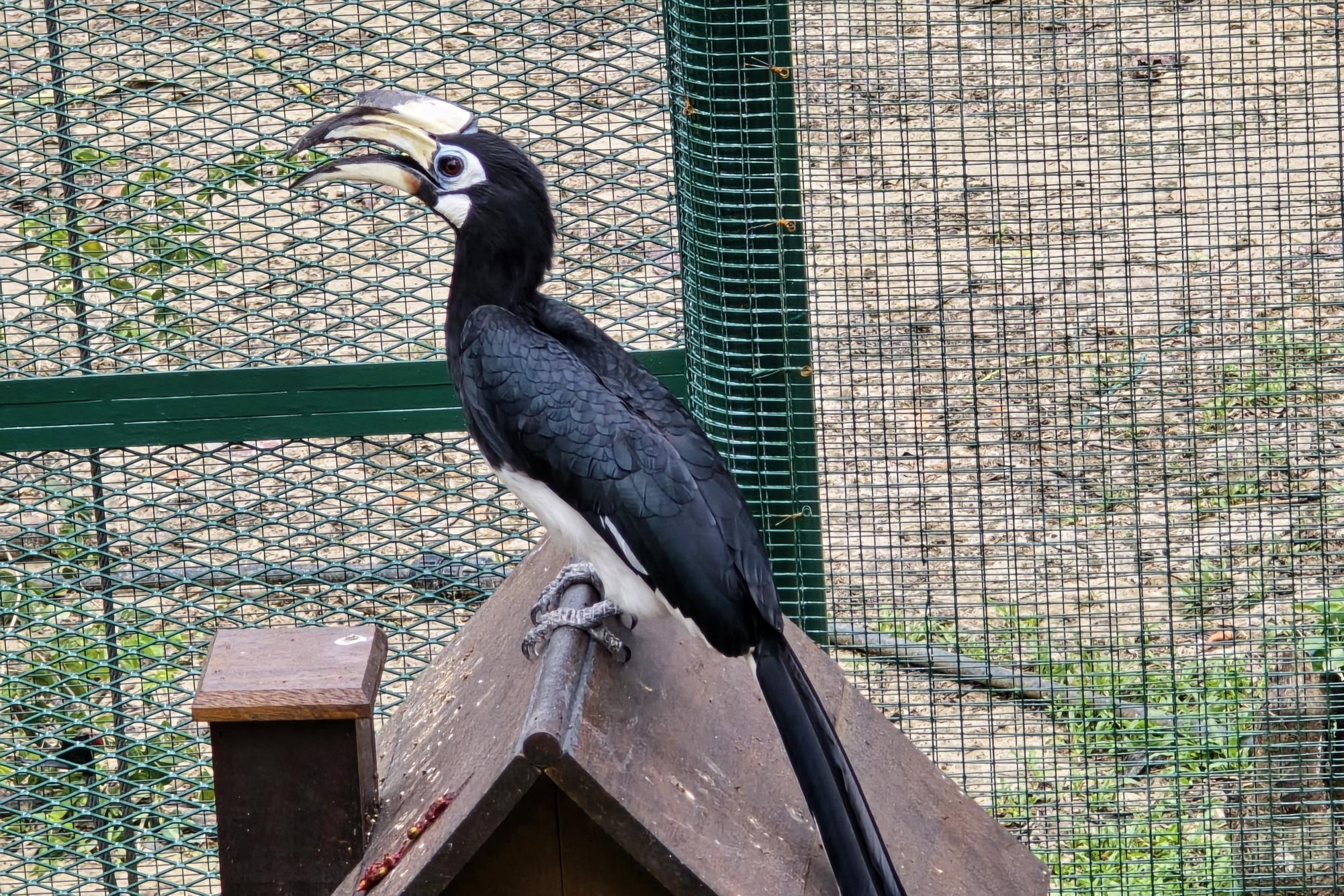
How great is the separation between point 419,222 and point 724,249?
1.78 metres

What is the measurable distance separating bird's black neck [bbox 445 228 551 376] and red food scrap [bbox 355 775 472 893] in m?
1.10

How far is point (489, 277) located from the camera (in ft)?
8.97

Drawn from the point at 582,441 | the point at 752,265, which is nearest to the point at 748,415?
the point at 752,265

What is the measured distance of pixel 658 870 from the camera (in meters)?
1.59

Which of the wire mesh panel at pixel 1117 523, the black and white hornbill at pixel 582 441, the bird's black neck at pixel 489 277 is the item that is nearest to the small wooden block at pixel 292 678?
the black and white hornbill at pixel 582 441

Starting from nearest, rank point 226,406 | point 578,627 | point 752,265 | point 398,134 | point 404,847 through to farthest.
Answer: point 404,847 < point 578,627 < point 398,134 < point 752,265 < point 226,406

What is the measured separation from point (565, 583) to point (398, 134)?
87 cm

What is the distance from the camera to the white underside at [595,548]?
238 cm

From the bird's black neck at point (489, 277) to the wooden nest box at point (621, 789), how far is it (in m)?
0.61

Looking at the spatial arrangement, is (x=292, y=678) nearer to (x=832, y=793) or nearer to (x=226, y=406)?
(x=832, y=793)

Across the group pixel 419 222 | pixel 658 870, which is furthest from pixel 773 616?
pixel 419 222

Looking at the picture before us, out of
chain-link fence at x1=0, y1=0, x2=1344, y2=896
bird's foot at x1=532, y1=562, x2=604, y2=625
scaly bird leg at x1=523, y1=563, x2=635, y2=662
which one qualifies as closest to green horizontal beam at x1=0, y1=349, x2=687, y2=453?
chain-link fence at x1=0, y1=0, x2=1344, y2=896

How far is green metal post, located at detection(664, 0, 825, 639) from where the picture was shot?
3.19 metres

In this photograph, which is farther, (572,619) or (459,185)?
(459,185)
